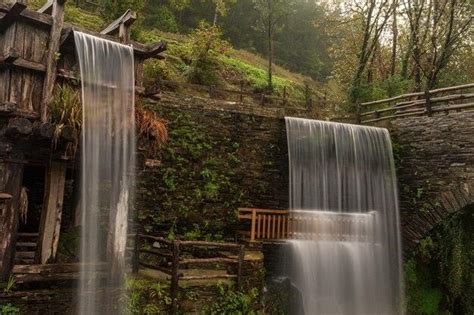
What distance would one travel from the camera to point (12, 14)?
7023 mm

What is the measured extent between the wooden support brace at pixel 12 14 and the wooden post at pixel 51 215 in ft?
7.79

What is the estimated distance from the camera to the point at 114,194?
805 centimetres

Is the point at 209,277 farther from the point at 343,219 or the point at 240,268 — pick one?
the point at 343,219

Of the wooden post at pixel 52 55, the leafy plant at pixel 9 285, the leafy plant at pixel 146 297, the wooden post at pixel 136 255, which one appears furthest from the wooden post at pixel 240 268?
the wooden post at pixel 52 55

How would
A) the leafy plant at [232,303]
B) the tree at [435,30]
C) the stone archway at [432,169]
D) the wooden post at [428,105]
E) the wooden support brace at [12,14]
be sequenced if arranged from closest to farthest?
1. the wooden support brace at [12,14]
2. the leafy plant at [232,303]
3. the stone archway at [432,169]
4. the wooden post at [428,105]
5. the tree at [435,30]

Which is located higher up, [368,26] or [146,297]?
[368,26]

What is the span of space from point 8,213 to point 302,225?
25.6ft

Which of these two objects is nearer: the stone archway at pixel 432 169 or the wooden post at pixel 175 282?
the wooden post at pixel 175 282

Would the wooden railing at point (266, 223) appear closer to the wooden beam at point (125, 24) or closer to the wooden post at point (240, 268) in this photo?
the wooden post at point (240, 268)

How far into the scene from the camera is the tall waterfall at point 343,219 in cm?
1176

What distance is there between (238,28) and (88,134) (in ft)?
89.5

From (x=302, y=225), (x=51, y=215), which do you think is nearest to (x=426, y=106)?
(x=302, y=225)

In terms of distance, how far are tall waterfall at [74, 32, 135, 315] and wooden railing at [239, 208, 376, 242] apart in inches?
183

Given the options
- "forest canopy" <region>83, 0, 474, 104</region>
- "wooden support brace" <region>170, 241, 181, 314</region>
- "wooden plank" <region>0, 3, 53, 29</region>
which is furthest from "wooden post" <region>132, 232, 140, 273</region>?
"forest canopy" <region>83, 0, 474, 104</region>
